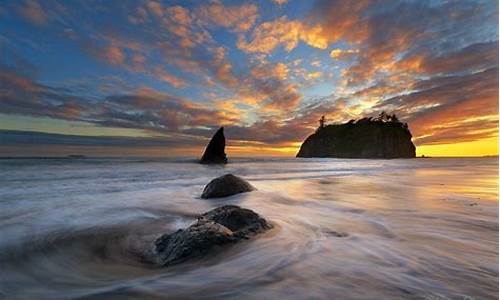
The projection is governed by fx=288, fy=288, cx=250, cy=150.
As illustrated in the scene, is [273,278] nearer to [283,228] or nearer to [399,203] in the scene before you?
[283,228]

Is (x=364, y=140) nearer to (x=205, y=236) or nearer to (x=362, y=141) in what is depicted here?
(x=362, y=141)

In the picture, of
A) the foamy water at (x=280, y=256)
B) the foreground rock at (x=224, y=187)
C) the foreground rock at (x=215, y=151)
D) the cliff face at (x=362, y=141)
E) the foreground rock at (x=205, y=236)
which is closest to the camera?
the foamy water at (x=280, y=256)

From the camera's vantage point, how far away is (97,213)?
6.55 metres

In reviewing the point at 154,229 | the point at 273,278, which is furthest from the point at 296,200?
the point at 273,278

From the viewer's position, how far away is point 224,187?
915cm

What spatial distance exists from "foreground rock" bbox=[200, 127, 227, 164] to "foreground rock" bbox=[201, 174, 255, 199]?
27323 millimetres

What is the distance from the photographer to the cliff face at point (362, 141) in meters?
109

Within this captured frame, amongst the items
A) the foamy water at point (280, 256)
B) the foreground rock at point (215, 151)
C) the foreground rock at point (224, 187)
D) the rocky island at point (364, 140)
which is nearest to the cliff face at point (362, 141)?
the rocky island at point (364, 140)

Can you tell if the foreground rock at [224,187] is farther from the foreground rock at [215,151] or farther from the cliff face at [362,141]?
the cliff face at [362,141]

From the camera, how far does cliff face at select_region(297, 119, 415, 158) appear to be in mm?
109000

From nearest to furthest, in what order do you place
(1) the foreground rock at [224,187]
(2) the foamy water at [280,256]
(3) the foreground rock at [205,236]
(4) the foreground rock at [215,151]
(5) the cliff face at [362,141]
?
(2) the foamy water at [280,256], (3) the foreground rock at [205,236], (1) the foreground rock at [224,187], (4) the foreground rock at [215,151], (5) the cliff face at [362,141]

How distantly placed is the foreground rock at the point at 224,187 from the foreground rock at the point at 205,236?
4174mm

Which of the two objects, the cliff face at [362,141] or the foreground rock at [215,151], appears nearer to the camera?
the foreground rock at [215,151]

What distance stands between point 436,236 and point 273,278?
9.23 feet
